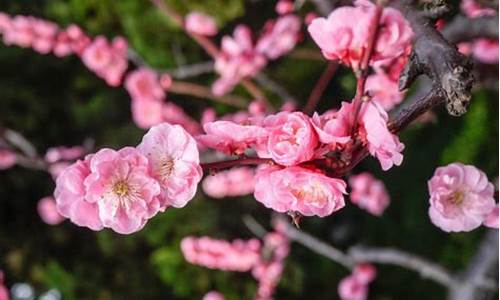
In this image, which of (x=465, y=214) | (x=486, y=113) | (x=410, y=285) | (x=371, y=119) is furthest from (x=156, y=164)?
(x=410, y=285)

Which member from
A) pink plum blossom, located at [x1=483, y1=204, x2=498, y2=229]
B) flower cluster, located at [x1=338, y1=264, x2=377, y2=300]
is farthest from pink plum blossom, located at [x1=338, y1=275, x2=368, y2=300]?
pink plum blossom, located at [x1=483, y1=204, x2=498, y2=229]

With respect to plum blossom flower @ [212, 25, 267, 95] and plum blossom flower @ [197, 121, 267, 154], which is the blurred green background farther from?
plum blossom flower @ [197, 121, 267, 154]

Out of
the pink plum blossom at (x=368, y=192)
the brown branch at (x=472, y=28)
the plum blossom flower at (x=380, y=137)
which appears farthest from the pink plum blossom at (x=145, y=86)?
the plum blossom flower at (x=380, y=137)

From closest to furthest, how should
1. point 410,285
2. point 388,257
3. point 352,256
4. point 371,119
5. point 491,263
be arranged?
point 371,119, point 491,263, point 388,257, point 352,256, point 410,285

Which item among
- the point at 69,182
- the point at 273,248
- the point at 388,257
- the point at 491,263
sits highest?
the point at 69,182

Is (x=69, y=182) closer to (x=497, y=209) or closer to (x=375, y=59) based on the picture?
(x=375, y=59)

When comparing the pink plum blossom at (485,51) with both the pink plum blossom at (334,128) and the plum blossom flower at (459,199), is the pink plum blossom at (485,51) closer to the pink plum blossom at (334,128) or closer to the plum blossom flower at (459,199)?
the plum blossom flower at (459,199)
